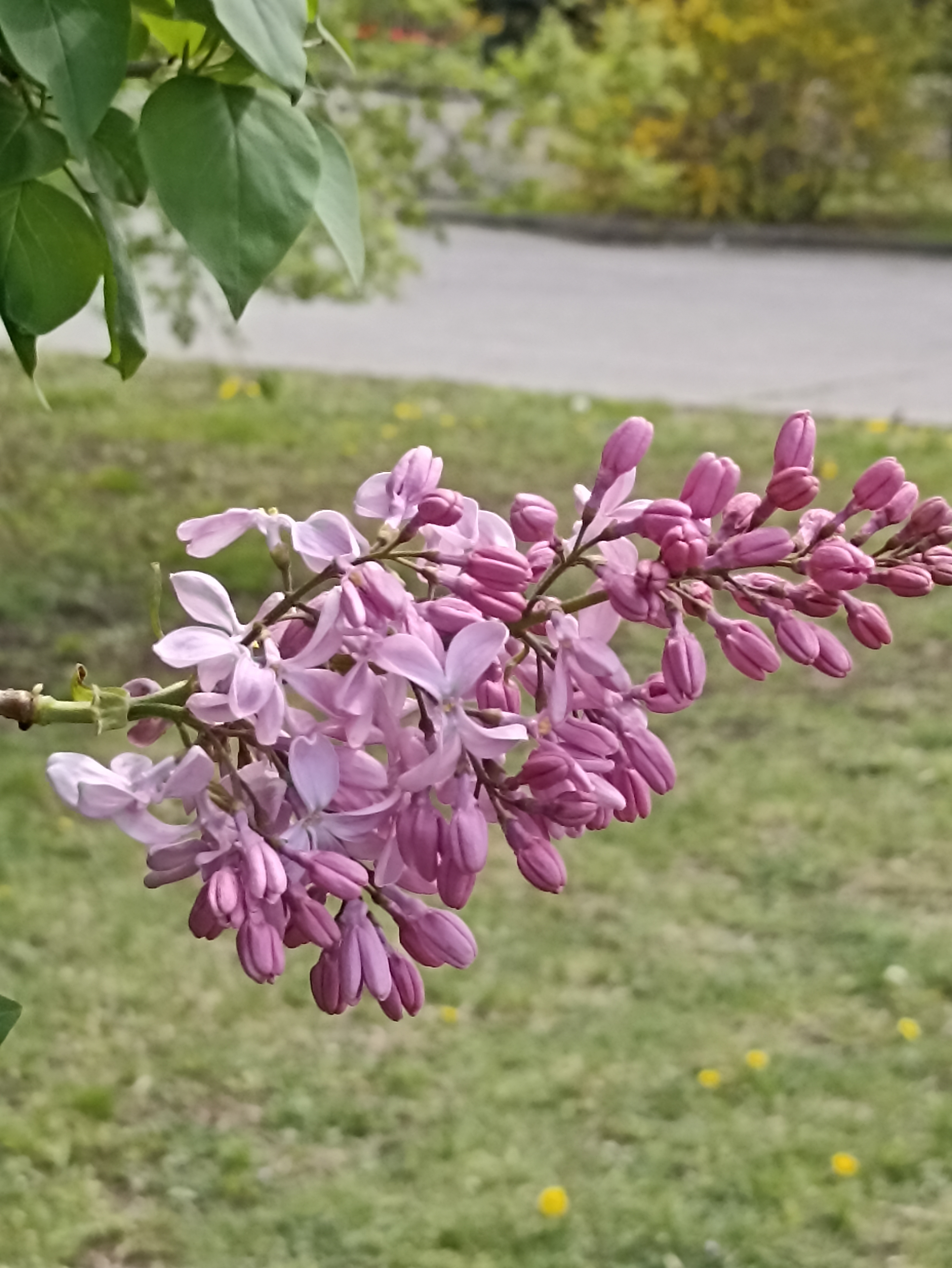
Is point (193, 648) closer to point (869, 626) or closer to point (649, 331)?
point (869, 626)

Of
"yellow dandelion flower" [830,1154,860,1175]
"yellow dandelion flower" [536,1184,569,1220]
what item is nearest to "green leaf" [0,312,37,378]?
"yellow dandelion flower" [536,1184,569,1220]

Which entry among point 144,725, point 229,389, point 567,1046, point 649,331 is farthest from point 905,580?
point 649,331

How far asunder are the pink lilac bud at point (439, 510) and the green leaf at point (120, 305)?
226 millimetres

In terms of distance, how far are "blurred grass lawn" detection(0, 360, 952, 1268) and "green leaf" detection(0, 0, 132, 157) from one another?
178 cm

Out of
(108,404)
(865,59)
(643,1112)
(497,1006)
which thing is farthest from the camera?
(865,59)

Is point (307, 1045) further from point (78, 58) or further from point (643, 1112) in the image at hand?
point (78, 58)

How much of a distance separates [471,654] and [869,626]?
0.62ft

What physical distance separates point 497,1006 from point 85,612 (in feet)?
6.24

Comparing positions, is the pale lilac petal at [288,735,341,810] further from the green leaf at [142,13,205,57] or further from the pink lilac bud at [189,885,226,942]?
the green leaf at [142,13,205,57]

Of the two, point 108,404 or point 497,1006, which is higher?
point 497,1006

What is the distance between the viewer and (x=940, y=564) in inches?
25.5

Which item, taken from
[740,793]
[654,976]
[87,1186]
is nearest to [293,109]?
[87,1186]

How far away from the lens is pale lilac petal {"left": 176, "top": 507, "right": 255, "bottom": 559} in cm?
67

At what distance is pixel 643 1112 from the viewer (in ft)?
7.92
